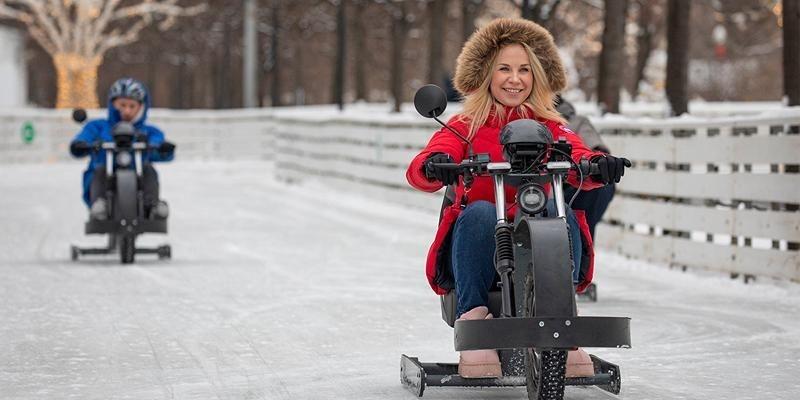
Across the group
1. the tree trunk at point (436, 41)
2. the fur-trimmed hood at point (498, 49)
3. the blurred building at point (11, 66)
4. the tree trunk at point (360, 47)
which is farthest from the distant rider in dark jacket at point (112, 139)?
the blurred building at point (11, 66)

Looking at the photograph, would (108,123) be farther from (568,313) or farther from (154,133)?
(568,313)

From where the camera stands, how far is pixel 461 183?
7.08m

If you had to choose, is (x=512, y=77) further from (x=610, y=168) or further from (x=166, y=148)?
(x=166, y=148)

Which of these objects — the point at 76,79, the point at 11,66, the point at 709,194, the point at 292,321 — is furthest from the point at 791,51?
the point at 11,66

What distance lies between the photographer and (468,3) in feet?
148

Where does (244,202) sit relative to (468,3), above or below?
below

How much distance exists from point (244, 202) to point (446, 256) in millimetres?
17193

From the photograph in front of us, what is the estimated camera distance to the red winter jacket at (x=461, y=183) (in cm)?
703

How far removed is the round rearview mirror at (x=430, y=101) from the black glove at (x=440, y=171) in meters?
0.16

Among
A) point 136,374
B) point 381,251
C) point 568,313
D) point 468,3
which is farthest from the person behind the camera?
point 468,3


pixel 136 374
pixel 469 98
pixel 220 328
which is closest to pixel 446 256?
pixel 469 98

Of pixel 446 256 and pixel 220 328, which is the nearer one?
pixel 446 256

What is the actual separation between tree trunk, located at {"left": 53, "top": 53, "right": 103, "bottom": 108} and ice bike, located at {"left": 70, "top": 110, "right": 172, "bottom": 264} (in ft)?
111

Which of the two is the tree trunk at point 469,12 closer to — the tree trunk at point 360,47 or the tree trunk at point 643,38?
the tree trunk at point 643,38
